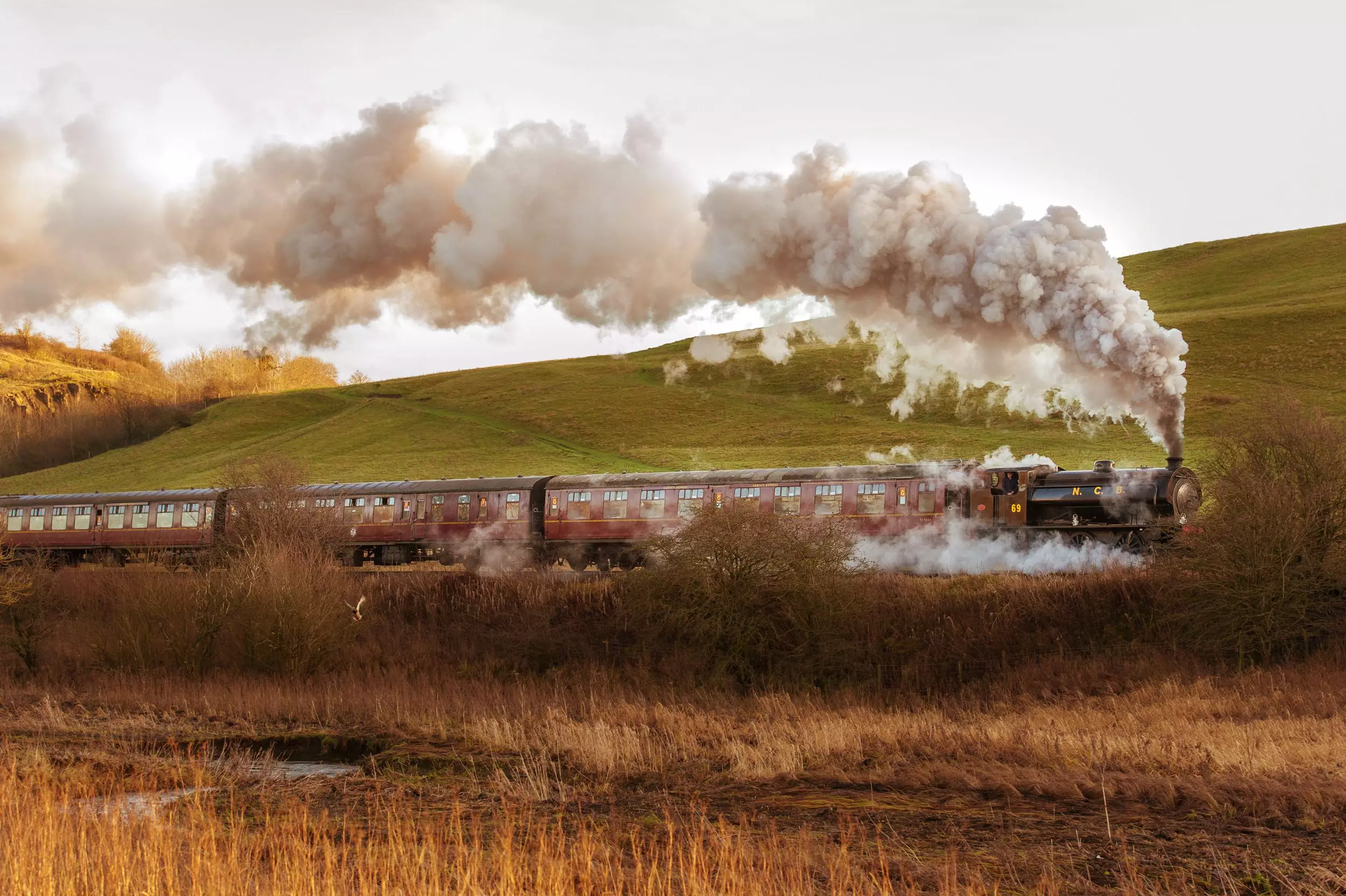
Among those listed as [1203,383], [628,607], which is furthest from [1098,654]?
[1203,383]

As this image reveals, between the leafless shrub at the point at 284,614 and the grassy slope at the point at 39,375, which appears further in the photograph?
the grassy slope at the point at 39,375

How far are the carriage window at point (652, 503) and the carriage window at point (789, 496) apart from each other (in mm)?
4011

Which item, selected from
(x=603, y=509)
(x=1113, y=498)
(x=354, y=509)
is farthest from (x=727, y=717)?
(x=354, y=509)

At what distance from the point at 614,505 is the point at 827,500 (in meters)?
7.60

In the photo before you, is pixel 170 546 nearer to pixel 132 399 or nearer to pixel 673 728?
pixel 673 728

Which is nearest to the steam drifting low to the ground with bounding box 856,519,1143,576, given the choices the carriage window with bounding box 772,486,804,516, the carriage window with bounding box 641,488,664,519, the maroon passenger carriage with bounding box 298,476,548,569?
the carriage window with bounding box 772,486,804,516

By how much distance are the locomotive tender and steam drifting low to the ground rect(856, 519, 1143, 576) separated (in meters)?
0.29

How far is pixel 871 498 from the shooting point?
32.2 metres

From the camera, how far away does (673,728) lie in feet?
63.5

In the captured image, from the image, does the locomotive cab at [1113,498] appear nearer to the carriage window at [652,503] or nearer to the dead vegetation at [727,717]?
the dead vegetation at [727,717]

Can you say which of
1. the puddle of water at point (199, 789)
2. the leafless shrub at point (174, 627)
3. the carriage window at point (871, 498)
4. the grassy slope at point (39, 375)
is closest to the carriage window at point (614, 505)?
the carriage window at point (871, 498)

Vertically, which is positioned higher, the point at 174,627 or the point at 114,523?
the point at 114,523

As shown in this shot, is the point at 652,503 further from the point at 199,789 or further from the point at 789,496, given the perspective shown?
the point at 199,789

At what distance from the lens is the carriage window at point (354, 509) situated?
1704 inches
